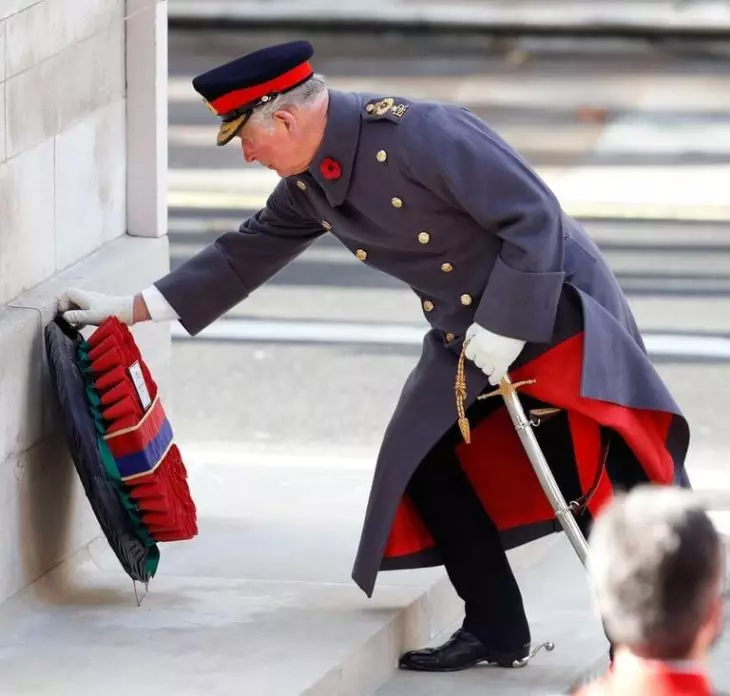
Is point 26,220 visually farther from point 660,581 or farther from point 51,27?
point 660,581

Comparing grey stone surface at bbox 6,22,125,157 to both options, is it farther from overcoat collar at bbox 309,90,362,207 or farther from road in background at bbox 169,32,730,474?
road in background at bbox 169,32,730,474

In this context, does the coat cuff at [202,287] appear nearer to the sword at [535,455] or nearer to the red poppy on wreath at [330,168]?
the red poppy on wreath at [330,168]

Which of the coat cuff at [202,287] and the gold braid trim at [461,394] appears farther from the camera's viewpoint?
the coat cuff at [202,287]

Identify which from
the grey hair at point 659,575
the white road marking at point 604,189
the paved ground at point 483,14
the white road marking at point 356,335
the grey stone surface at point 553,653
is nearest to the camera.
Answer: the grey hair at point 659,575

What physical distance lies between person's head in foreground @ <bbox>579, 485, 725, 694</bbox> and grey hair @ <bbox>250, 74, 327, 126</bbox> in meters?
1.98

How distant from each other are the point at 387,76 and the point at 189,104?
1.97 metres

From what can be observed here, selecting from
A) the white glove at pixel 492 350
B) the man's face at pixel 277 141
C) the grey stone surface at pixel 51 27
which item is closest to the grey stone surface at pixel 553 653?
the white glove at pixel 492 350

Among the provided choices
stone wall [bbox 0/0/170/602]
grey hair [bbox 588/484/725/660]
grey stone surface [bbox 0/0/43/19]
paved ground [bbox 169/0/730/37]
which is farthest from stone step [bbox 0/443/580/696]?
paved ground [bbox 169/0/730/37]

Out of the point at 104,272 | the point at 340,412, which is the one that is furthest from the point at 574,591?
the point at 340,412

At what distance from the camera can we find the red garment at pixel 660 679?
8.91 ft

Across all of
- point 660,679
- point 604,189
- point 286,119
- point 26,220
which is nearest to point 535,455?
point 286,119

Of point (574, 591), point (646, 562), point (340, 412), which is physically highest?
point (646, 562)

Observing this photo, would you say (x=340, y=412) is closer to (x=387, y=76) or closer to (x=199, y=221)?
(x=199, y=221)

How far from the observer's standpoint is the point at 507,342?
4.48 m
